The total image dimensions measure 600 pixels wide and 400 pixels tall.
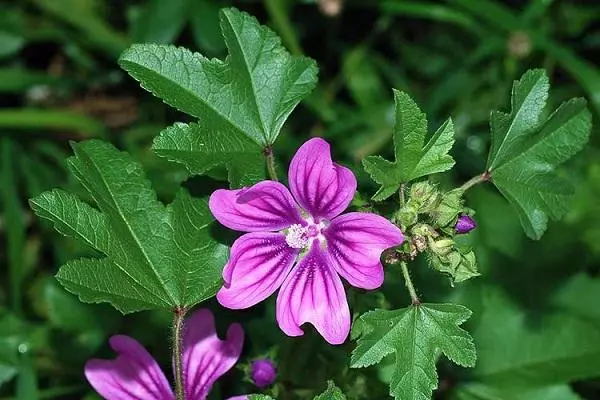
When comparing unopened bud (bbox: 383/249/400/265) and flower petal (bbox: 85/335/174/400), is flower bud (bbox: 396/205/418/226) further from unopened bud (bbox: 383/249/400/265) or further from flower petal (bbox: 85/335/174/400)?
flower petal (bbox: 85/335/174/400)

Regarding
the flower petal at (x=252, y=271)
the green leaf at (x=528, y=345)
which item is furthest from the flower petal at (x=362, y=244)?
the green leaf at (x=528, y=345)

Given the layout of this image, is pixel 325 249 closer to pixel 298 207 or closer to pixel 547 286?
pixel 298 207

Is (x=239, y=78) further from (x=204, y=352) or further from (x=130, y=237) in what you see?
(x=204, y=352)

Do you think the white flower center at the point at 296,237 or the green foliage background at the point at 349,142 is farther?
the green foliage background at the point at 349,142

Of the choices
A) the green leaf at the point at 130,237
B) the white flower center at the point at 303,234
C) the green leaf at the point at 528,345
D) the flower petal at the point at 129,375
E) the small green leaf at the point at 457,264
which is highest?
the small green leaf at the point at 457,264

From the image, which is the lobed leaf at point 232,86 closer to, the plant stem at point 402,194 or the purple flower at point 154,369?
the plant stem at point 402,194

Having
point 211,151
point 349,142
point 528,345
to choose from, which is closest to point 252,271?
point 211,151

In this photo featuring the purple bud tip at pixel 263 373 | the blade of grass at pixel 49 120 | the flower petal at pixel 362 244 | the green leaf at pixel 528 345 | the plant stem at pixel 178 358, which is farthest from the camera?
the blade of grass at pixel 49 120

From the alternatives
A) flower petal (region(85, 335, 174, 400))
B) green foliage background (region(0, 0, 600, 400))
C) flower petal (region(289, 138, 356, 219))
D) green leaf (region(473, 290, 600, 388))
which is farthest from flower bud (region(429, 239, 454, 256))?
green leaf (region(473, 290, 600, 388))

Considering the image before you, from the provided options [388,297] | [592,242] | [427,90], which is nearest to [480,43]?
[427,90]
